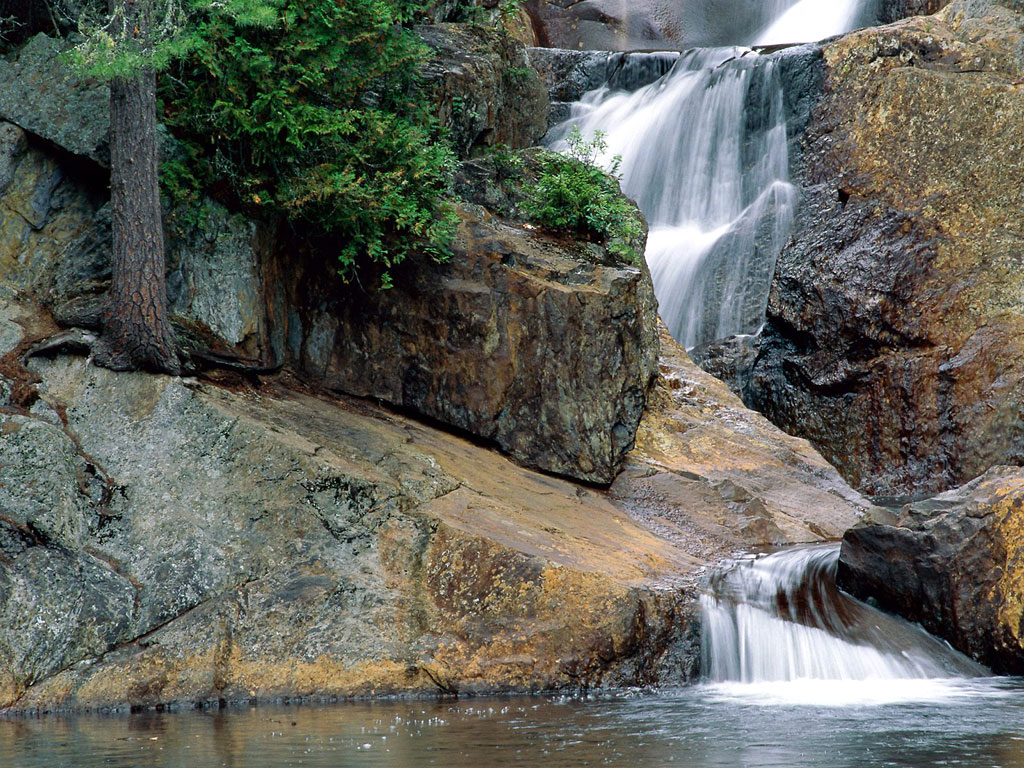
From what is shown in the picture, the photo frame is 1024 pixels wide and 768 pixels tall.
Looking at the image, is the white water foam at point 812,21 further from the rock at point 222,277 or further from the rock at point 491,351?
the rock at point 222,277

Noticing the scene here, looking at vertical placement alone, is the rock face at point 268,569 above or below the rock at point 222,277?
below

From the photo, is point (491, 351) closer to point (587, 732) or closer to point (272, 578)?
point (272, 578)

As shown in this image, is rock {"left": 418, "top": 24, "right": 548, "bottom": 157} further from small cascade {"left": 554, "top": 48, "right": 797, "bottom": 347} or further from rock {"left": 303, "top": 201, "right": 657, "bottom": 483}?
small cascade {"left": 554, "top": 48, "right": 797, "bottom": 347}

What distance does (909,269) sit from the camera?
56.6ft

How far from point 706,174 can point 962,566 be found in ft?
40.6

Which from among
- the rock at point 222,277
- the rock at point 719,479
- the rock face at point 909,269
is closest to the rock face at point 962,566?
the rock at point 719,479

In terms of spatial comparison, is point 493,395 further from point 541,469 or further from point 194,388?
point 194,388

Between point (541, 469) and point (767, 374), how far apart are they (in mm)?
7833

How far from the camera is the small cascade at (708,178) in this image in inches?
731

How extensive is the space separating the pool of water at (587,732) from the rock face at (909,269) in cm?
904

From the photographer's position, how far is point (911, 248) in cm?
1734

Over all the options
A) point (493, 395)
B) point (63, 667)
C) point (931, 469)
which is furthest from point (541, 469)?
point (931, 469)

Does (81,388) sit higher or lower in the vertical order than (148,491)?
higher

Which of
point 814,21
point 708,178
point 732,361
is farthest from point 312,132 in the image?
point 814,21
